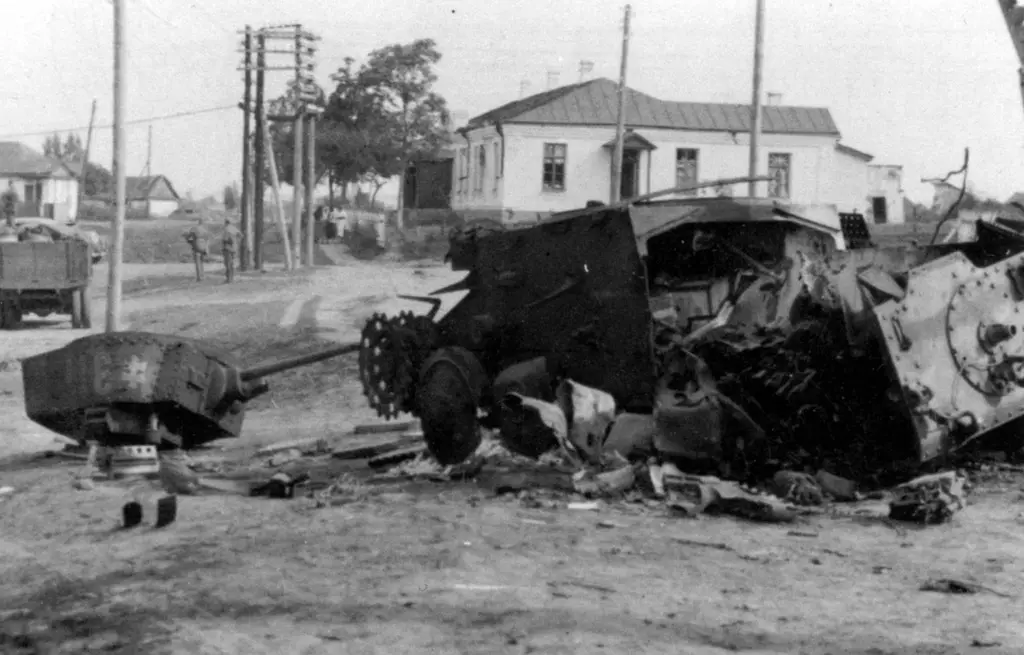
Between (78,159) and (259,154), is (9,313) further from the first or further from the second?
(78,159)

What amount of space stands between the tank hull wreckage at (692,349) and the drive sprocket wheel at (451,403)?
14mm

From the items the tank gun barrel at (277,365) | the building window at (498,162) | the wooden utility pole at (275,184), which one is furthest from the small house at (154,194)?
the tank gun barrel at (277,365)

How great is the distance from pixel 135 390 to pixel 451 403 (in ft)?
7.96

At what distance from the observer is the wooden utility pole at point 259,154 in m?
44.5

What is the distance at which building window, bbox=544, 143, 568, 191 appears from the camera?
57.1m

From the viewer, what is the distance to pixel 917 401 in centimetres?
973

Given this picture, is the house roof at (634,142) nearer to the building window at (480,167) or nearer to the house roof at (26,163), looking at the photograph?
the building window at (480,167)

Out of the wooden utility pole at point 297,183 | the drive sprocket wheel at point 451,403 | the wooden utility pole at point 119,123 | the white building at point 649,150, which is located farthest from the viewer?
the white building at point 649,150

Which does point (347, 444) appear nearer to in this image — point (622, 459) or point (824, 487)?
point (622, 459)

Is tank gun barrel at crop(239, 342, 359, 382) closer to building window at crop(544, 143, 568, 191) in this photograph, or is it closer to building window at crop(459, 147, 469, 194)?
building window at crop(544, 143, 568, 191)

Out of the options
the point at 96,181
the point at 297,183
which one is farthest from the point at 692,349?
the point at 96,181

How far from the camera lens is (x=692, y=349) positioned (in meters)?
10.6

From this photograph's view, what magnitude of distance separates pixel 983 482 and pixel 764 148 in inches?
1880

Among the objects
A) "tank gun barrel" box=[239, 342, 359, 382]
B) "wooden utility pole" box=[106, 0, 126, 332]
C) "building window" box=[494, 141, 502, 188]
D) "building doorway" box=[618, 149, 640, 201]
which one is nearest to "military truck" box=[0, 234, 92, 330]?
"wooden utility pole" box=[106, 0, 126, 332]
